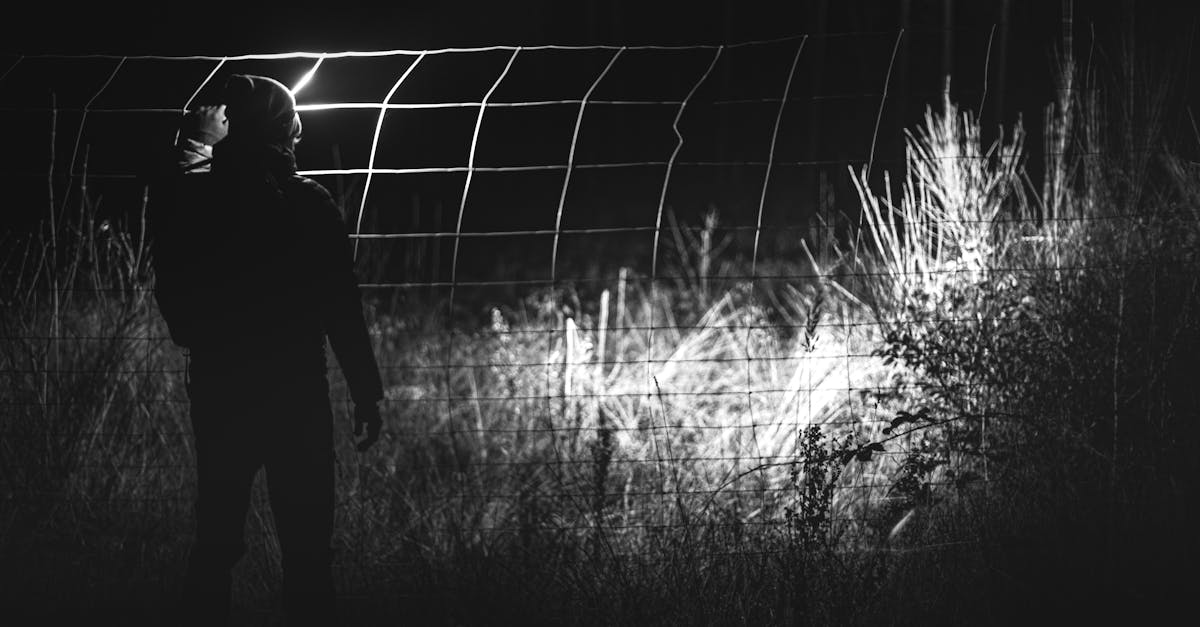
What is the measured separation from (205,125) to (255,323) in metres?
0.72

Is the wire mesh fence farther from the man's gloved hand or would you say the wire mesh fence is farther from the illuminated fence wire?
the man's gloved hand

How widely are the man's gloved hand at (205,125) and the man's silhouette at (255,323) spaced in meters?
0.16

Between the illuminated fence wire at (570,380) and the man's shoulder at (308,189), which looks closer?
the man's shoulder at (308,189)

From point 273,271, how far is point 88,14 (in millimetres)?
7491

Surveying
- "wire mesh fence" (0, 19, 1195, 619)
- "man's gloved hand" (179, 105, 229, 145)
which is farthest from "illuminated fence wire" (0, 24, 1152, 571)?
"man's gloved hand" (179, 105, 229, 145)

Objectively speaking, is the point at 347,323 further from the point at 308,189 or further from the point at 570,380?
the point at 570,380

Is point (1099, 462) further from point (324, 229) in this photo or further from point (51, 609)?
point (51, 609)

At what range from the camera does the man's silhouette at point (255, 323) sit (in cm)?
280

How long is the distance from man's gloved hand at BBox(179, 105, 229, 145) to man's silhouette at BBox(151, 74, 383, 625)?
162mm

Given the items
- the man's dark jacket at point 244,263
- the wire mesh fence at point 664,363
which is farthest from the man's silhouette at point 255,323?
the wire mesh fence at point 664,363

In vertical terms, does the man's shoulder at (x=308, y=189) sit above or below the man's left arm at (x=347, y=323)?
above

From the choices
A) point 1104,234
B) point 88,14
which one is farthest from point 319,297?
point 88,14

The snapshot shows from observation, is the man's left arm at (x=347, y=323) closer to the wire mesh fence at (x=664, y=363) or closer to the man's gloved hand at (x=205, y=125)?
the wire mesh fence at (x=664, y=363)

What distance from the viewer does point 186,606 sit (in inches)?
112
